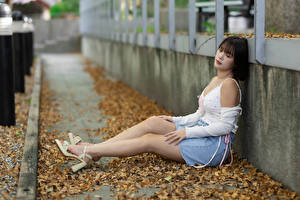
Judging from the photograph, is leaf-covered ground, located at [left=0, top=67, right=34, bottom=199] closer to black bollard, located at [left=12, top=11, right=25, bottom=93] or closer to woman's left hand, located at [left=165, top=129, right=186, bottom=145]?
woman's left hand, located at [left=165, top=129, right=186, bottom=145]

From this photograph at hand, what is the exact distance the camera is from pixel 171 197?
4.48 meters

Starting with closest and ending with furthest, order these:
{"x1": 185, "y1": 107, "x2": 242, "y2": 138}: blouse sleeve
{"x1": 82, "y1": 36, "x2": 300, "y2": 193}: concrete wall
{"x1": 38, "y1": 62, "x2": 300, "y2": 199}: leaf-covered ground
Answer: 1. {"x1": 82, "y1": 36, "x2": 300, "y2": 193}: concrete wall
2. {"x1": 38, "y1": 62, "x2": 300, "y2": 199}: leaf-covered ground
3. {"x1": 185, "y1": 107, "x2": 242, "y2": 138}: blouse sleeve

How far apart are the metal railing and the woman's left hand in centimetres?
97

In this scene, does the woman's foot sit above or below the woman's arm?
below

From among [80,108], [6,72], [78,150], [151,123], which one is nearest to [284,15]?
[151,123]

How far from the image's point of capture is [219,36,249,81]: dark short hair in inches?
201

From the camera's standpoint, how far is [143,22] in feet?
37.0

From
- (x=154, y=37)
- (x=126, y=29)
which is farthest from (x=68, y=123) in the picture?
(x=126, y=29)

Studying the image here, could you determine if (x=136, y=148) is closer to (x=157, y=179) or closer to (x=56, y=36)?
(x=157, y=179)

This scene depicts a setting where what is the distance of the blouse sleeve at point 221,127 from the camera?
197 inches

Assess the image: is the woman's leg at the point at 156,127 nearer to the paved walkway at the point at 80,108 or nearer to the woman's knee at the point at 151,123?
the woman's knee at the point at 151,123

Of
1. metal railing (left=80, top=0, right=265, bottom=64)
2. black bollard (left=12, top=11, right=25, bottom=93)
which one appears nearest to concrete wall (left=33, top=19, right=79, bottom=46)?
metal railing (left=80, top=0, right=265, bottom=64)

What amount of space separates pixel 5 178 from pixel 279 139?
97.8 inches

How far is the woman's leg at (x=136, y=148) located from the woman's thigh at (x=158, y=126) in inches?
2.2
